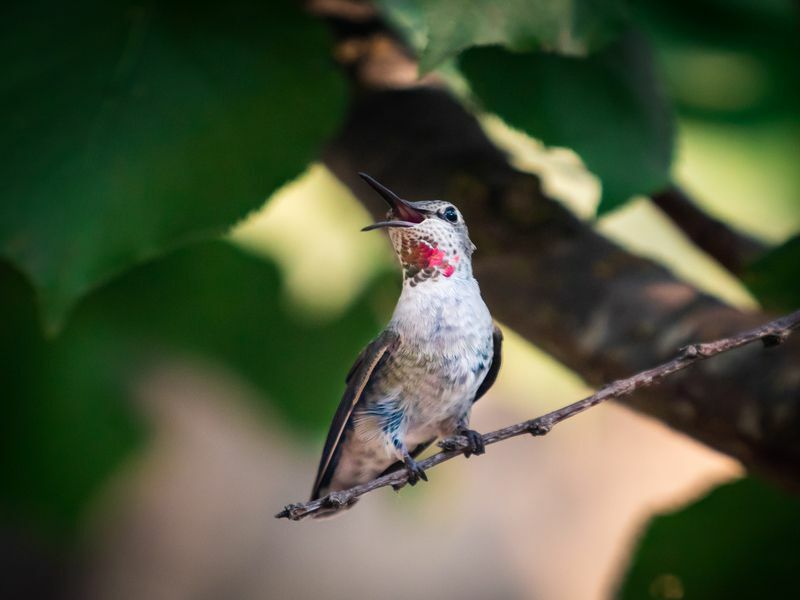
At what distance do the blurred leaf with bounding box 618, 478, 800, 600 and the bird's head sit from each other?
716 mm

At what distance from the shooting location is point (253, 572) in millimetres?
2133

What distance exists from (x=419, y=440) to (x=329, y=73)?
599mm

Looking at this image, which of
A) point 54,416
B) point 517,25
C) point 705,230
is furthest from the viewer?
point 54,416

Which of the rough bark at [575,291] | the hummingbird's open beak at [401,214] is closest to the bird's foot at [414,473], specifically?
the hummingbird's open beak at [401,214]

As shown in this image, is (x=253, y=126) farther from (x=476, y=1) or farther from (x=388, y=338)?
(x=388, y=338)

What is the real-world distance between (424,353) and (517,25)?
32 cm

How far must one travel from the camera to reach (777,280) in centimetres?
92

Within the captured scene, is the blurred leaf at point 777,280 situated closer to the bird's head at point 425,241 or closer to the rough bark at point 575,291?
the rough bark at point 575,291

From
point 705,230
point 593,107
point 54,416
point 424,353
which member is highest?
point 424,353

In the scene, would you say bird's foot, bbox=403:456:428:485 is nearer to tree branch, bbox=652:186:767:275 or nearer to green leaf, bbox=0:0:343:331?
green leaf, bbox=0:0:343:331

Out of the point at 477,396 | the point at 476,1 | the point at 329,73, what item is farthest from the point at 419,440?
the point at 329,73

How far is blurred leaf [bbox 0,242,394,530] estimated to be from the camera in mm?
1292

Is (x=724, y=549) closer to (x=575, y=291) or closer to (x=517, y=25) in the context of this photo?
(x=575, y=291)

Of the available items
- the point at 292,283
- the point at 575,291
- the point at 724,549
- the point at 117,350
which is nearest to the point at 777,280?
the point at 575,291
